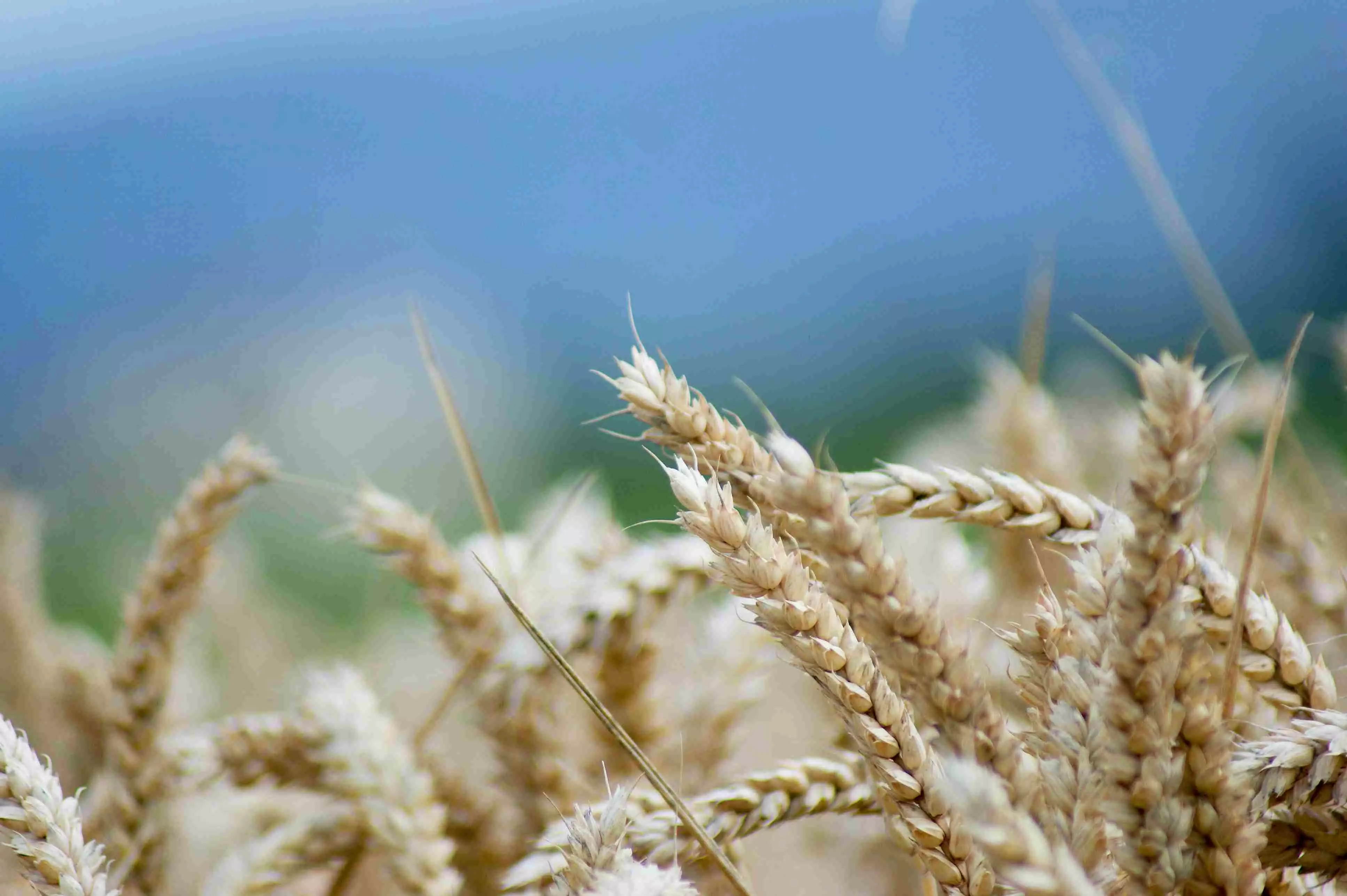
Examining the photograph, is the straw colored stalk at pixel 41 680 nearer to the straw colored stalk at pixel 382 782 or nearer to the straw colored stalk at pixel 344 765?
the straw colored stalk at pixel 344 765

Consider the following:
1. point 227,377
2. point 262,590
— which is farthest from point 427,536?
point 227,377

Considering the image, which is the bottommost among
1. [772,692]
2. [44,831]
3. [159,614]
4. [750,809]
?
[772,692]

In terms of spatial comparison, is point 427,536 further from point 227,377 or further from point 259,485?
point 227,377

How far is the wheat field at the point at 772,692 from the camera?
0.31 metres

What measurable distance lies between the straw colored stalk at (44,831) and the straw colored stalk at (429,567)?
1.30ft

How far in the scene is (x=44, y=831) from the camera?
0.43 m

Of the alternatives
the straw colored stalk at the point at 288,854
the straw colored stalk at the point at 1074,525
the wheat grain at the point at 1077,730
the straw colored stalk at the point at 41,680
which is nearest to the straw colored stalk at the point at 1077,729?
the wheat grain at the point at 1077,730

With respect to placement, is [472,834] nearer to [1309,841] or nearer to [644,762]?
[644,762]

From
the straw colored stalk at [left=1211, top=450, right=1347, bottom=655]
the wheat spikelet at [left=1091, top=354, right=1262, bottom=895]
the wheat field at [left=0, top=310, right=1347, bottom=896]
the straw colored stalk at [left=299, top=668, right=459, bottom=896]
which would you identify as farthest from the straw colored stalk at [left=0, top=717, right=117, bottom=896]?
the straw colored stalk at [left=1211, top=450, right=1347, bottom=655]

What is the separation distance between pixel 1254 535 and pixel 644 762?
299 millimetres

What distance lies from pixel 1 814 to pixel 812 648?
40cm

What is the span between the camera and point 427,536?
87 centimetres

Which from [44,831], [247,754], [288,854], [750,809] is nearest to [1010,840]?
[750,809]

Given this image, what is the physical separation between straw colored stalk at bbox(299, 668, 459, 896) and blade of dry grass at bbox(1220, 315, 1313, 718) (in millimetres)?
480
